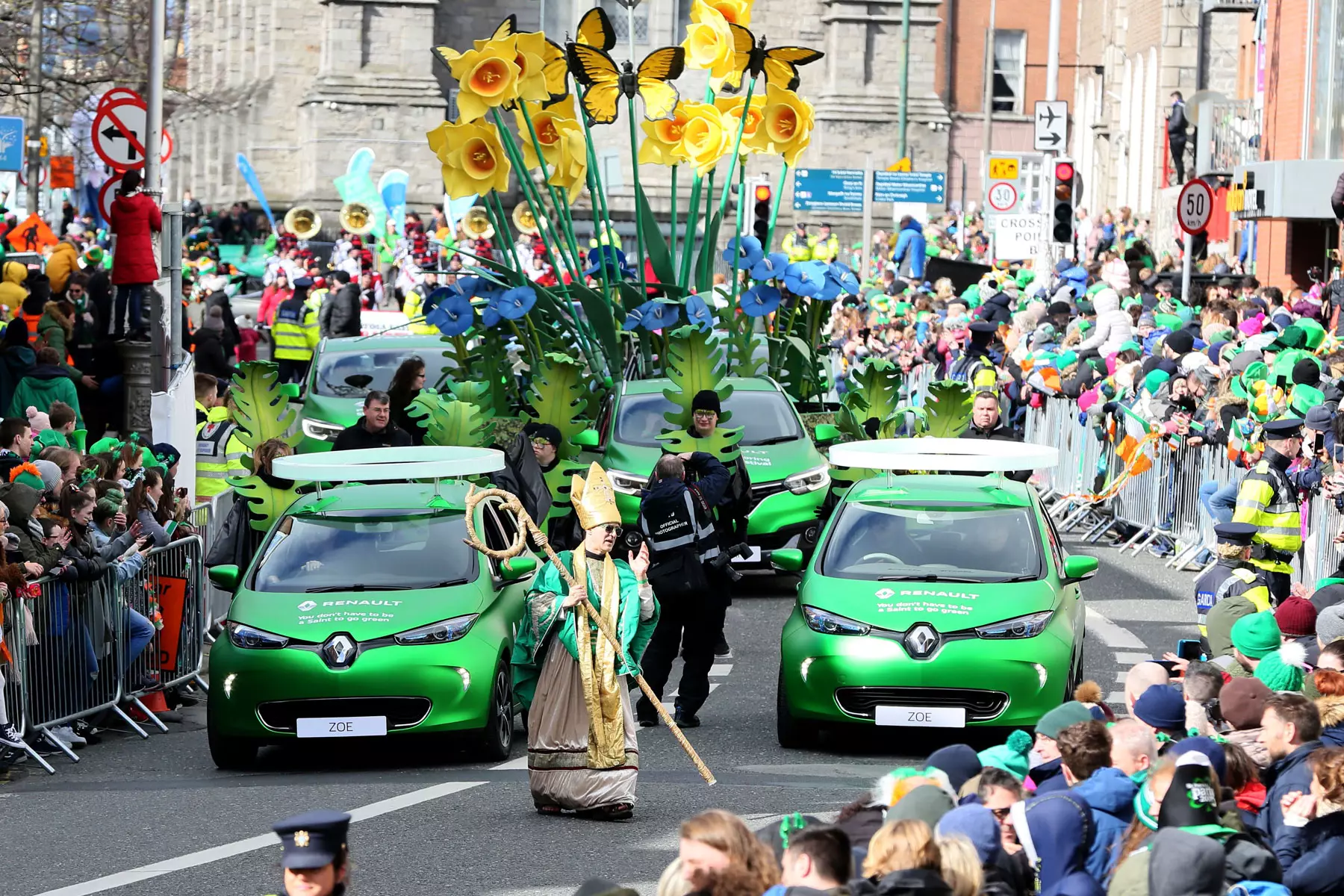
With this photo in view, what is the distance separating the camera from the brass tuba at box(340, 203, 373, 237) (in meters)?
49.2

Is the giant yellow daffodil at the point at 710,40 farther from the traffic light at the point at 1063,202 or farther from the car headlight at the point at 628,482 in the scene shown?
the traffic light at the point at 1063,202

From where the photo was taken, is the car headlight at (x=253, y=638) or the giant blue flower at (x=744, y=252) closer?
the car headlight at (x=253, y=638)

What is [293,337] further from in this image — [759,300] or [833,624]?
[833,624]

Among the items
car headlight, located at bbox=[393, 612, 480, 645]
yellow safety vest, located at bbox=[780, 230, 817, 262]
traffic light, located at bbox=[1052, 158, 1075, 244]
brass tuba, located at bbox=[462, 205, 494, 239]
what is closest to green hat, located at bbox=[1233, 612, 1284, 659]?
car headlight, located at bbox=[393, 612, 480, 645]

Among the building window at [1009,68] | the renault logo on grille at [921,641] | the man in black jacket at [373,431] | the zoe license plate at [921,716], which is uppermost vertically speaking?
the building window at [1009,68]

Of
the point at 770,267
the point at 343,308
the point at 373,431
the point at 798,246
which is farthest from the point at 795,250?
the point at 373,431

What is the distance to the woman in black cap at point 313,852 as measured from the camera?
20.4 ft

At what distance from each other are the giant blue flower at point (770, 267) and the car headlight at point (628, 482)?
4172mm

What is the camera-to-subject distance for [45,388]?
20.3 meters

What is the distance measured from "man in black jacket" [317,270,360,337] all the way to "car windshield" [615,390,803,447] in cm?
1217

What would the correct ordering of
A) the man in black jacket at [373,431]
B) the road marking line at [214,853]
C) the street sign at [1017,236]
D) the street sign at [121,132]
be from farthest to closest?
the street sign at [1017,236]
the street sign at [121,132]
the man in black jacket at [373,431]
the road marking line at [214,853]

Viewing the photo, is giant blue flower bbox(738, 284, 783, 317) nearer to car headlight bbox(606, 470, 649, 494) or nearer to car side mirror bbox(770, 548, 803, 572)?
car headlight bbox(606, 470, 649, 494)

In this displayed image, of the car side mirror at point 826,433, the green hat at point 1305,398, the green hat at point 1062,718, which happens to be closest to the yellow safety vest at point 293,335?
the car side mirror at point 826,433

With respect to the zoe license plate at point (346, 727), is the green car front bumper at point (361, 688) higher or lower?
higher
